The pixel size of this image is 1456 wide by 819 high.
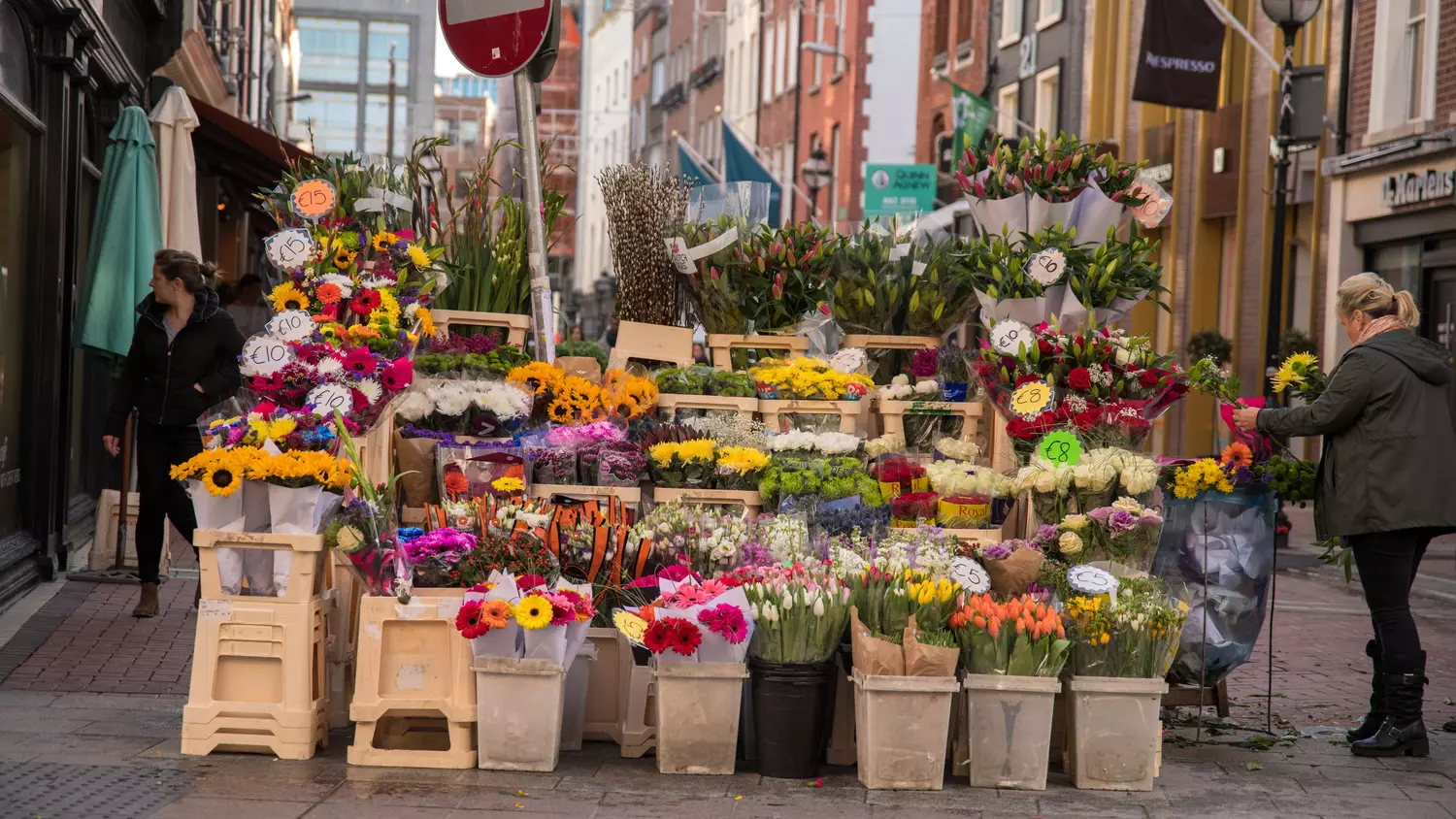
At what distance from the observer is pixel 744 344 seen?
877 centimetres

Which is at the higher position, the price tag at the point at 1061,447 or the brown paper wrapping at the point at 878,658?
the price tag at the point at 1061,447

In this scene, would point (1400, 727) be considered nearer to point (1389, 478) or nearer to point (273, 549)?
point (1389, 478)

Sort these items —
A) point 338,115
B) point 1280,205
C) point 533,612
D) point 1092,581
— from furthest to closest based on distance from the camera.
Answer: point 338,115 → point 1280,205 → point 1092,581 → point 533,612

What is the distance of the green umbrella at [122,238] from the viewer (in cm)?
1037

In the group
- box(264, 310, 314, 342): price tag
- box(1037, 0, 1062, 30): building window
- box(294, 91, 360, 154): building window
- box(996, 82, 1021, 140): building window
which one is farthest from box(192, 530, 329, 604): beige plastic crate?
box(294, 91, 360, 154): building window

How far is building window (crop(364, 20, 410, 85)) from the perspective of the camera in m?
75.0

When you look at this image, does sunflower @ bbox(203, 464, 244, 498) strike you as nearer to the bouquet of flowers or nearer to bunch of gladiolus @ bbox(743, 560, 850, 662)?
bunch of gladiolus @ bbox(743, 560, 850, 662)

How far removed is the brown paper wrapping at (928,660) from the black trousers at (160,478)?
424 centimetres

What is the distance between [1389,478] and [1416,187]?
12137mm

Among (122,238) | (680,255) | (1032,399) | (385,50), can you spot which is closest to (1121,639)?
(1032,399)

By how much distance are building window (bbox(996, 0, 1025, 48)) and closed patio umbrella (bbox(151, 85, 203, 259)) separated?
73.2ft

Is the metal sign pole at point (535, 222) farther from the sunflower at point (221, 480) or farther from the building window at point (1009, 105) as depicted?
the building window at point (1009, 105)

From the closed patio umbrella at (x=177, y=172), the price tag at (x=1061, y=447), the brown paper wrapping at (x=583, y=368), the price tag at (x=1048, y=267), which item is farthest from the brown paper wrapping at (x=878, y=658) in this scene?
the closed patio umbrella at (x=177, y=172)

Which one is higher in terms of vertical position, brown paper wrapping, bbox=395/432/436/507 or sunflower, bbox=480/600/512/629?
brown paper wrapping, bbox=395/432/436/507
